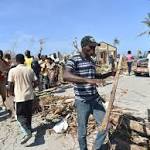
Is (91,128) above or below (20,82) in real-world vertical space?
below

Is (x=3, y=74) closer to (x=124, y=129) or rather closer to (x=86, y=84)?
(x=124, y=129)

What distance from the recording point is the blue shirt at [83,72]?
6.81 metres

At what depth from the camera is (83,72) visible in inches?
269

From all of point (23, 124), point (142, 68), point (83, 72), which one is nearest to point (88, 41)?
point (83, 72)

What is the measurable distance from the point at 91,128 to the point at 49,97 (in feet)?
13.2

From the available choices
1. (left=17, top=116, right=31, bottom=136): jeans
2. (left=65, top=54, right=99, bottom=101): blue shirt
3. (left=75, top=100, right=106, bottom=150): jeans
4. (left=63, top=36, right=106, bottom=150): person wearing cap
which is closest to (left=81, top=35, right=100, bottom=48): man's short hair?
(left=63, top=36, right=106, bottom=150): person wearing cap

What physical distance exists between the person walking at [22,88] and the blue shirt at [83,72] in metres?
2.24

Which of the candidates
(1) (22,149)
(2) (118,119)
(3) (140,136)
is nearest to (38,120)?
(1) (22,149)

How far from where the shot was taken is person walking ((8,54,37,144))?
8875mm

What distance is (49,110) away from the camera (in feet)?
37.6

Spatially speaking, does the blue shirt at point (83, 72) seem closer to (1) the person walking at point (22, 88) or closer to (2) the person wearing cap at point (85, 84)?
(2) the person wearing cap at point (85, 84)

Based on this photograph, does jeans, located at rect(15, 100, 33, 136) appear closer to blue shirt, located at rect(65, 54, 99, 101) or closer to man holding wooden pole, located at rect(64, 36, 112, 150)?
man holding wooden pole, located at rect(64, 36, 112, 150)

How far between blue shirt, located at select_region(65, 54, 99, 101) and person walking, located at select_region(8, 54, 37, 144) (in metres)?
2.24

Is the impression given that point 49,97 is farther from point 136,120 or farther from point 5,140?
point 136,120
